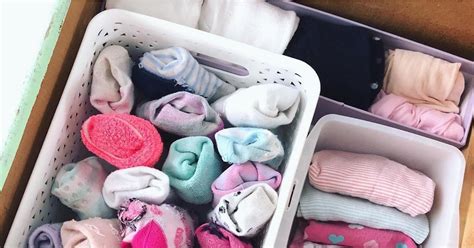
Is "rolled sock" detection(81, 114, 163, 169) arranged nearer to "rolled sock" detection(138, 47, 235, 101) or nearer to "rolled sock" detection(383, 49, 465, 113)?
"rolled sock" detection(138, 47, 235, 101)

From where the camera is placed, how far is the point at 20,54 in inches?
38.0

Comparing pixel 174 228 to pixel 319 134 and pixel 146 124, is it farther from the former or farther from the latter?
pixel 319 134

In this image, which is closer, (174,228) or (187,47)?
(174,228)

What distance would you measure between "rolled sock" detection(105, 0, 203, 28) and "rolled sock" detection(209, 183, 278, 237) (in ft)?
1.16

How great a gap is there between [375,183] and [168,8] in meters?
0.46

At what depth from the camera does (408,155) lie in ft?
4.00

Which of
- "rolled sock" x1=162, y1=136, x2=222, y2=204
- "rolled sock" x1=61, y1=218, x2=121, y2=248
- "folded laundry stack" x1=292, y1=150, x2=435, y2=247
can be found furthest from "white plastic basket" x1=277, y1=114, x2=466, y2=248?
"rolled sock" x1=61, y1=218, x2=121, y2=248

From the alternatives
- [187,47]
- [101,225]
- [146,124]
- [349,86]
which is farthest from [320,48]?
[101,225]

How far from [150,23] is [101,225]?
319mm

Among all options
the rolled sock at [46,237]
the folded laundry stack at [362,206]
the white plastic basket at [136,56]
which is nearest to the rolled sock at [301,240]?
the folded laundry stack at [362,206]

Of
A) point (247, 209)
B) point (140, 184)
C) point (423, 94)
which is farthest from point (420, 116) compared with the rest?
point (140, 184)

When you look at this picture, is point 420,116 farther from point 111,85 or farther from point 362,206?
point 111,85

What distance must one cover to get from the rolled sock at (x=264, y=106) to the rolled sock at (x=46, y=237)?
31 cm

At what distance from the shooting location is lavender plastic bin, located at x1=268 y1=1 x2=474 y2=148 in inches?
47.6
